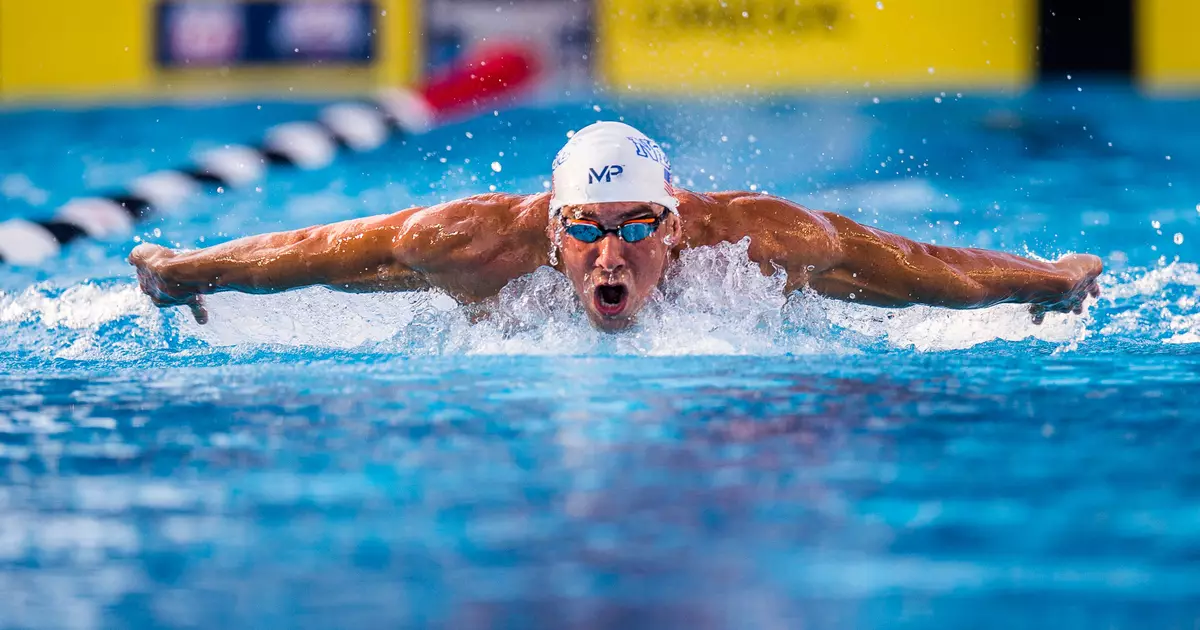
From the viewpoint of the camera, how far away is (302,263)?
3.64m

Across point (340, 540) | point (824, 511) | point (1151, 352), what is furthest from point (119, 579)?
point (1151, 352)

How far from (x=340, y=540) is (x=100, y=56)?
9.31 metres

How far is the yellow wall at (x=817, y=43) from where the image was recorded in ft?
33.8

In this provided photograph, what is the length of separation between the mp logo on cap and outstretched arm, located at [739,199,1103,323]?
0.45m

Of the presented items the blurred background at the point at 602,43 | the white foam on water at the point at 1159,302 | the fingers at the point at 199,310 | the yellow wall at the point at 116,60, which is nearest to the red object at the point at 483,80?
the blurred background at the point at 602,43

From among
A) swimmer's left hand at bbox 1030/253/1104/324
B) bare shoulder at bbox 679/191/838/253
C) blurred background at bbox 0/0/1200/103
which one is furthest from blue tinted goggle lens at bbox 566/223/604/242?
blurred background at bbox 0/0/1200/103

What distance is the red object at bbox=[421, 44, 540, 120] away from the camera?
914 cm

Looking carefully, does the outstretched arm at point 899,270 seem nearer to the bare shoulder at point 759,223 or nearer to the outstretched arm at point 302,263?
the bare shoulder at point 759,223

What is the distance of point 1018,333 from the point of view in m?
3.76

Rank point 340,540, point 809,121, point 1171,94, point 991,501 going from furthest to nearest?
point 1171,94 < point 809,121 < point 991,501 < point 340,540

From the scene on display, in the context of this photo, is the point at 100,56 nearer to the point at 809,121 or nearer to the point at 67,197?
the point at 67,197

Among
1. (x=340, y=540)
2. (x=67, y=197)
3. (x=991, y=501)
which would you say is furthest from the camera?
(x=67, y=197)

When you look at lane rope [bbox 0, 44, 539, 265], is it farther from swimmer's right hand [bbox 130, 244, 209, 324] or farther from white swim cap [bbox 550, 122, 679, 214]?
white swim cap [bbox 550, 122, 679, 214]

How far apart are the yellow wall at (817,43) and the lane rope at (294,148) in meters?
0.80
